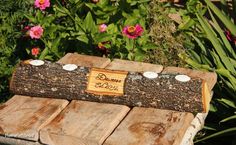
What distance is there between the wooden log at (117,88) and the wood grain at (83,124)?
0.05 metres

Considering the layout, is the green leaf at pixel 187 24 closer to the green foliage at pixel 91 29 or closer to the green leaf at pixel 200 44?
the green leaf at pixel 200 44

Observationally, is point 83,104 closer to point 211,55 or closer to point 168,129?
point 168,129

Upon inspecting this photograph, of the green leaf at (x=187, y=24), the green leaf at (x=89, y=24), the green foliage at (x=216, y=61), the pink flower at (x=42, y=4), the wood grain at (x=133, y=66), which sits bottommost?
the green foliage at (x=216, y=61)

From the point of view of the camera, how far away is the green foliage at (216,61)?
2.91 m

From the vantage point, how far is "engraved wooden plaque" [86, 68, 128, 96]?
91.5 inches

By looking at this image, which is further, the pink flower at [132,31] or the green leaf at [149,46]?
the green leaf at [149,46]

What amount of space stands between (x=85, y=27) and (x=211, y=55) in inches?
33.0

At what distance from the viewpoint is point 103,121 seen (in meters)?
2.16

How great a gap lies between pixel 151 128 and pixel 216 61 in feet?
3.39

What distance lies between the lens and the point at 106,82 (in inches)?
92.6

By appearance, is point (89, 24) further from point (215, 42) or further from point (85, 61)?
point (215, 42)


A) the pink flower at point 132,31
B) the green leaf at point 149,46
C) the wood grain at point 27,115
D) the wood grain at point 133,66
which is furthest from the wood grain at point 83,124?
the green leaf at point 149,46

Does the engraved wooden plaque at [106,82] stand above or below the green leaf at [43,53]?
above

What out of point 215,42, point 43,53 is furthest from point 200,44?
point 43,53
